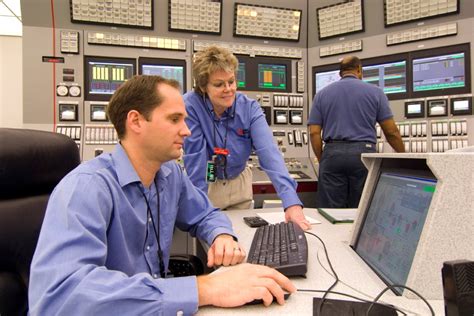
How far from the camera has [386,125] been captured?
2.72 meters

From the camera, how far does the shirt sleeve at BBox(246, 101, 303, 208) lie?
1.50 metres

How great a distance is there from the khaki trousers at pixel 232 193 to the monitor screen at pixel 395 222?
89 cm

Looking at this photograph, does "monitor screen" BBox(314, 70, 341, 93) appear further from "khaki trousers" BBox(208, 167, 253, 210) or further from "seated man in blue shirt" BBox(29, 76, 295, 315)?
"seated man in blue shirt" BBox(29, 76, 295, 315)

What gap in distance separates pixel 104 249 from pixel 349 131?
7.26 feet

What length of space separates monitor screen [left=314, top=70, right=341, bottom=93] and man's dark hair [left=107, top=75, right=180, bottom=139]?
8.83 feet

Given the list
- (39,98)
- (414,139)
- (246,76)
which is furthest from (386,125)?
(39,98)

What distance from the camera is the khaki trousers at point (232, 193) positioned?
1.86m

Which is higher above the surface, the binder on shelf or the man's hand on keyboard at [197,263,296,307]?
the man's hand on keyboard at [197,263,296,307]

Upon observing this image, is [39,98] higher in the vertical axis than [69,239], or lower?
higher

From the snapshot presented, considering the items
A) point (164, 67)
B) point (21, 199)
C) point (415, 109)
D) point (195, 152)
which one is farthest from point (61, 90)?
point (415, 109)

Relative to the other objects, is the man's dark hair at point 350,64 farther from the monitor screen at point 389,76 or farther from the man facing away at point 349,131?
the monitor screen at point 389,76

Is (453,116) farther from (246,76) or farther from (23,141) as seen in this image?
(23,141)

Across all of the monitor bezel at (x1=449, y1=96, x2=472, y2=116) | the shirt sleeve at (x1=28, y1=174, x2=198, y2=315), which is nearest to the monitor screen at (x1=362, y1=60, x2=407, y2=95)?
the monitor bezel at (x1=449, y1=96, x2=472, y2=116)

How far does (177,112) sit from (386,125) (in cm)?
213
